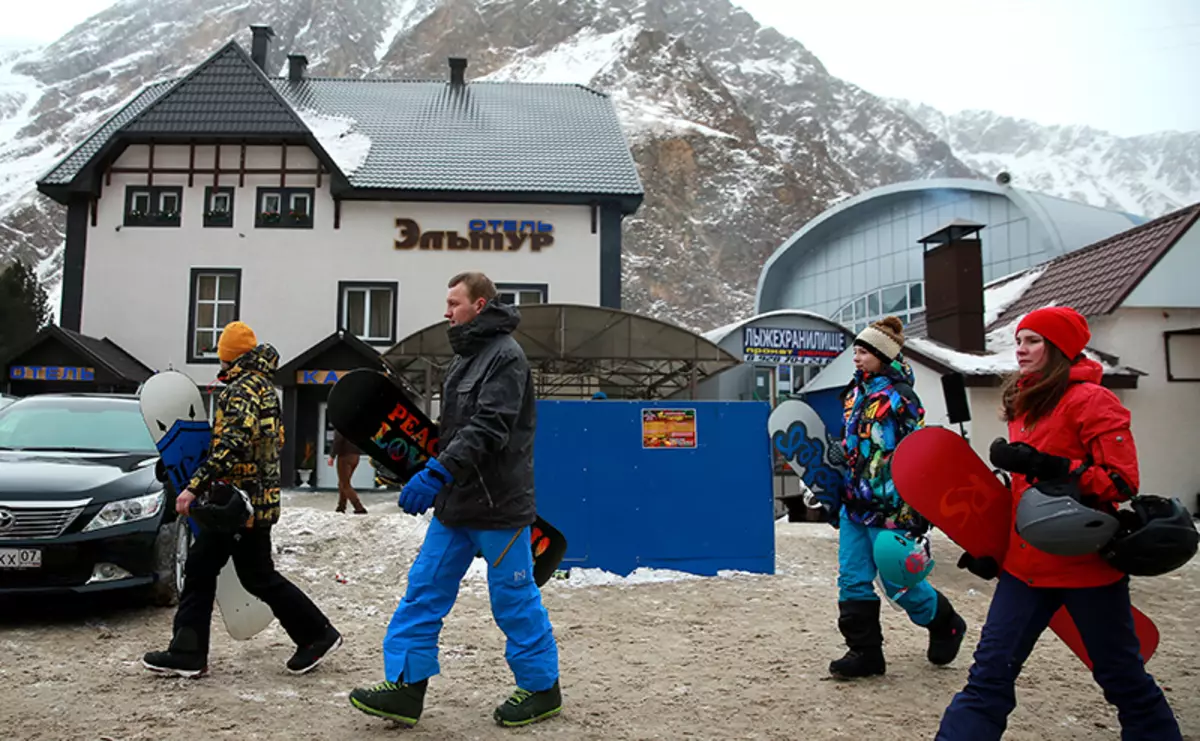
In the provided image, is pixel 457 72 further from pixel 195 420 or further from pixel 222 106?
pixel 195 420

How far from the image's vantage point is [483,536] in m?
3.54

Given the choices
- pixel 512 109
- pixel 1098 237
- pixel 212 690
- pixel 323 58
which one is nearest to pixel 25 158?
pixel 323 58

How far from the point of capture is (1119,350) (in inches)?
560

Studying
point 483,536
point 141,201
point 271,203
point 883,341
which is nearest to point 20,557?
point 483,536

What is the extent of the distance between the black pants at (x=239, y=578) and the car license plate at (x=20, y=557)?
4.59ft

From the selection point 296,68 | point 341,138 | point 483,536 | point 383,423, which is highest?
point 296,68

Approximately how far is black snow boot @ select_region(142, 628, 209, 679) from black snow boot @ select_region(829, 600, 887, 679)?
3.06m

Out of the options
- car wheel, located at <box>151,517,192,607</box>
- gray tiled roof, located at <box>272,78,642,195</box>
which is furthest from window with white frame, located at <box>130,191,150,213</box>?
car wheel, located at <box>151,517,192,607</box>

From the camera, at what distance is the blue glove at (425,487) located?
324 cm

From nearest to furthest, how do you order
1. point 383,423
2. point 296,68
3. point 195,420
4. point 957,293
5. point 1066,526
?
point 1066,526, point 383,423, point 195,420, point 957,293, point 296,68

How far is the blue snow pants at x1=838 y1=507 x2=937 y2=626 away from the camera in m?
4.30

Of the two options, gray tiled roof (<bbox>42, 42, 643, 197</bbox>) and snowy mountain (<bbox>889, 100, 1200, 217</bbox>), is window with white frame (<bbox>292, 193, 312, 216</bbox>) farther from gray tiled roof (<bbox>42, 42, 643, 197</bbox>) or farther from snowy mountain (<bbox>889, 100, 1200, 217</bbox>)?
snowy mountain (<bbox>889, 100, 1200, 217</bbox>)

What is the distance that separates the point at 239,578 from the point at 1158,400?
1449 centimetres

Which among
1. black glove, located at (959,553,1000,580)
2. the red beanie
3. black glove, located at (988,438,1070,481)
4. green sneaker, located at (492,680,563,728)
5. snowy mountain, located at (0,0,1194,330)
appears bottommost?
green sneaker, located at (492,680,563,728)
